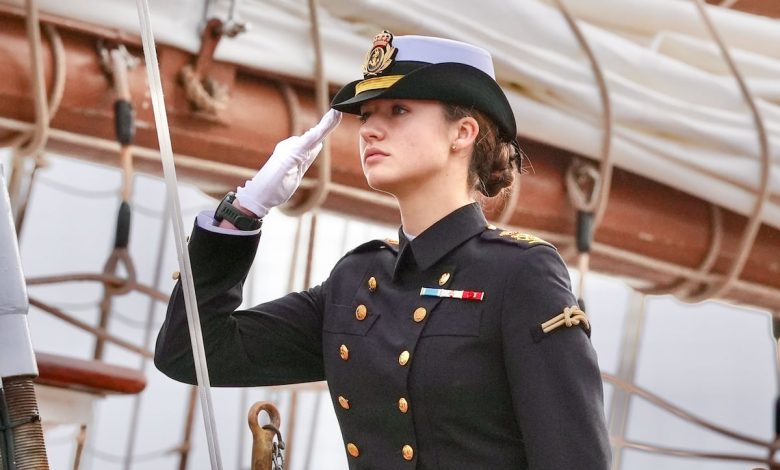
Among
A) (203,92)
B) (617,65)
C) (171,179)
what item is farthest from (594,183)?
(171,179)

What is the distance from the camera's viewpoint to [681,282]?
2447mm

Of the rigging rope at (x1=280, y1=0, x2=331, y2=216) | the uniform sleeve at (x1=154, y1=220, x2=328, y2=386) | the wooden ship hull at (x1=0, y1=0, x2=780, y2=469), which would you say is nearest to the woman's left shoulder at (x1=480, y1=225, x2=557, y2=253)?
the uniform sleeve at (x1=154, y1=220, x2=328, y2=386)

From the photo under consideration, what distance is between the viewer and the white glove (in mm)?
1288

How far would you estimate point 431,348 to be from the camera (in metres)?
1.23

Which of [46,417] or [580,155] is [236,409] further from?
[46,417]

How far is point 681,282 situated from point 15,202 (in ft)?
3.94

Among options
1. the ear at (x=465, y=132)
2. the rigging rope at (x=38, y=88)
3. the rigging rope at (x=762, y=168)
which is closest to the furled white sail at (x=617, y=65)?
the rigging rope at (x=762, y=168)

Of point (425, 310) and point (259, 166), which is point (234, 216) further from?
point (259, 166)

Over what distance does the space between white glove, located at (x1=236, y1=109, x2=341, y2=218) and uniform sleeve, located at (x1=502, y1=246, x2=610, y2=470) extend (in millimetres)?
246

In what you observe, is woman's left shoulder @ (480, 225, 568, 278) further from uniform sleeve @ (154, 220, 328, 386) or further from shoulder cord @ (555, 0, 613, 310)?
shoulder cord @ (555, 0, 613, 310)

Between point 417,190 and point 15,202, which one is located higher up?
point 15,202

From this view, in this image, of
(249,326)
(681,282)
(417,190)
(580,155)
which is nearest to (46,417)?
(249,326)

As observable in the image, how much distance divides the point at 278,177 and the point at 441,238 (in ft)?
0.56

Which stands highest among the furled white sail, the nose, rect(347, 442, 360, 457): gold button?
the furled white sail
